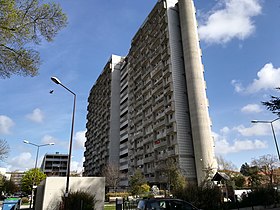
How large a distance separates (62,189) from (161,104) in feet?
127

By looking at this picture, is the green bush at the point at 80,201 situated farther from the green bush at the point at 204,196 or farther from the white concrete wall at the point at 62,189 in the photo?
the green bush at the point at 204,196

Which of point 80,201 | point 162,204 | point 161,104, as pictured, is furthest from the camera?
point 161,104

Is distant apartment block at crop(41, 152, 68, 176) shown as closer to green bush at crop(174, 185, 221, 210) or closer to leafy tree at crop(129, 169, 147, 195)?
leafy tree at crop(129, 169, 147, 195)

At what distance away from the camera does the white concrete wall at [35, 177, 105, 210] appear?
16083mm

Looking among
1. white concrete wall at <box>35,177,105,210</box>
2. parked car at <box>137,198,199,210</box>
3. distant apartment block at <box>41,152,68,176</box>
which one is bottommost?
parked car at <box>137,198,199,210</box>

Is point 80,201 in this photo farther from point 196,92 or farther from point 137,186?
point 196,92

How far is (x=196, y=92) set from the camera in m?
48.2

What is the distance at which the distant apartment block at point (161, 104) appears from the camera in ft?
151

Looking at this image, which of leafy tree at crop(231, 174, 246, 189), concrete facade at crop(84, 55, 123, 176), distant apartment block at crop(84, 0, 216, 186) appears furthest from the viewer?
concrete facade at crop(84, 55, 123, 176)

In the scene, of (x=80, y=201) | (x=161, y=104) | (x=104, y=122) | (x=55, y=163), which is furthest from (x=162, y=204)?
(x=55, y=163)

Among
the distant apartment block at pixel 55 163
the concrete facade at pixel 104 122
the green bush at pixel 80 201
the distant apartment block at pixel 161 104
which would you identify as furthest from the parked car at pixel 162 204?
the distant apartment block at pixel 55 163

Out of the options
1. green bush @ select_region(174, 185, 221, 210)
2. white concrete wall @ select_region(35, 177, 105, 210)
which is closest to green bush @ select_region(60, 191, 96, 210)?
white concrete wall @ select_region(35, 177, 105, 210)

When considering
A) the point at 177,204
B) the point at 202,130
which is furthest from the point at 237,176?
the point at 177,204

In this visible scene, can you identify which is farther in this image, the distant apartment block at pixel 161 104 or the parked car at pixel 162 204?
the distant apartment block at pixel 161 104
